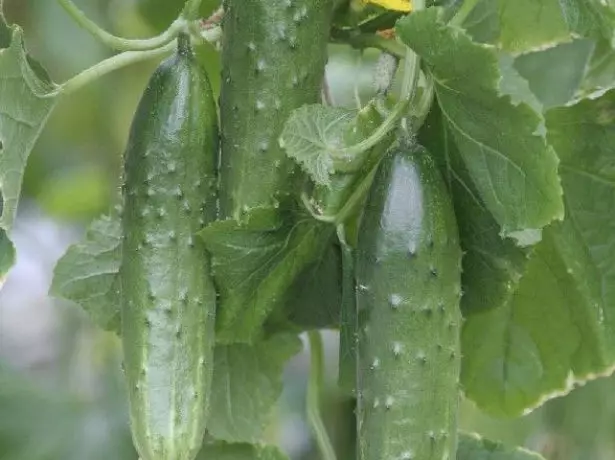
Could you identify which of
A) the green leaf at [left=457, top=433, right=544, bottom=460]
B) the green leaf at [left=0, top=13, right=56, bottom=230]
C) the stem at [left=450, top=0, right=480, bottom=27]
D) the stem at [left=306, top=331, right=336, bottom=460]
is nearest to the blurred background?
the stem at [left=306, top=331, right=336, bottom=460]

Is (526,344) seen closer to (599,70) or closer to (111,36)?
(599,70)

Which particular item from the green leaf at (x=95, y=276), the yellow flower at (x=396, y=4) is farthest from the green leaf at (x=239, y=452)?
the yellow flower at (x=396, y=4)

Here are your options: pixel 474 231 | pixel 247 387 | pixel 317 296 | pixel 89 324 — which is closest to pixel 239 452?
pixel 247 387

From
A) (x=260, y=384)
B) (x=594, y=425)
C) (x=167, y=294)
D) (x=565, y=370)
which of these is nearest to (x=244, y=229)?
(x=167, y=294)

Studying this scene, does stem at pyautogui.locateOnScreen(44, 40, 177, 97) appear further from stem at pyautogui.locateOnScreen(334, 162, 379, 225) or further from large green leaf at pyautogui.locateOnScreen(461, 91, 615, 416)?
large green leaf at pyautogui.locateOnScreen(461, 91, 615, 416)

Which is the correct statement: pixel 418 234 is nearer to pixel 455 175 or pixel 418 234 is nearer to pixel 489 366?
pixel 455 175

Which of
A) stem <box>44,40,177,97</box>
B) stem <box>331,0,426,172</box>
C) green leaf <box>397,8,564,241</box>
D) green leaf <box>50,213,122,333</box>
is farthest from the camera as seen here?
green leaf <box>50,213,122,333</box>

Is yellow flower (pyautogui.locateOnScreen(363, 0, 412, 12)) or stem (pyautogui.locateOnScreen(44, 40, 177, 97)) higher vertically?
yellow flower (pyautogui.locateOnScreen(363, 0, 412, 12))

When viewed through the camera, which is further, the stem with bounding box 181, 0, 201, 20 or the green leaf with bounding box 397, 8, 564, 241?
the stem with bounding box 181, 0, 201, 20
